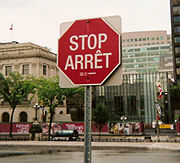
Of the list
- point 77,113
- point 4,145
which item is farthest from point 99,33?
point 77,113

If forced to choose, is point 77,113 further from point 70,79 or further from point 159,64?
point 159,64

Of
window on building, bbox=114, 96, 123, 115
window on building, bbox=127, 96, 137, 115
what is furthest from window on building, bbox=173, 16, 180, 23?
window on building, bbox=114, 96, 123, 115

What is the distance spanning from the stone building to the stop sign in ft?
164

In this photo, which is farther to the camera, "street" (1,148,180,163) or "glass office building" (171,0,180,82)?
"glass office building" (171,0,180,82)

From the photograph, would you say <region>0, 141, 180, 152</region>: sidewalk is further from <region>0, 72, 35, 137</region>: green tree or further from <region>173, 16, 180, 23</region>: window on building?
<region>173, 16, 180, 23</region>: window on building

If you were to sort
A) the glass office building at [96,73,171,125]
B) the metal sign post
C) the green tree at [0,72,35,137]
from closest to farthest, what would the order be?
the metal sign post < the green tree at [0,72,35,137] < the glass office building at [96,73,171,125]

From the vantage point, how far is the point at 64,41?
10.6ft

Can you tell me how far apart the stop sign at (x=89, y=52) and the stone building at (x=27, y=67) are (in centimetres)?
Result: 4992

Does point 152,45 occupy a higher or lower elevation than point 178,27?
higher

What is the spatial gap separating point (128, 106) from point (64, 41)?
225ft

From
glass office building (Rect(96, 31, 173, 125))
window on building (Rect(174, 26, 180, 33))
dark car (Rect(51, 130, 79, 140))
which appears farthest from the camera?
glass office building (Rect(96, 31, 173, 125))

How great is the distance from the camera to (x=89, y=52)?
3039mm

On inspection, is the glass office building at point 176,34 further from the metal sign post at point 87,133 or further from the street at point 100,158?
the metal sign post at point 87,133

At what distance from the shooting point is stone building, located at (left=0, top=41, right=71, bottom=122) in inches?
2083
